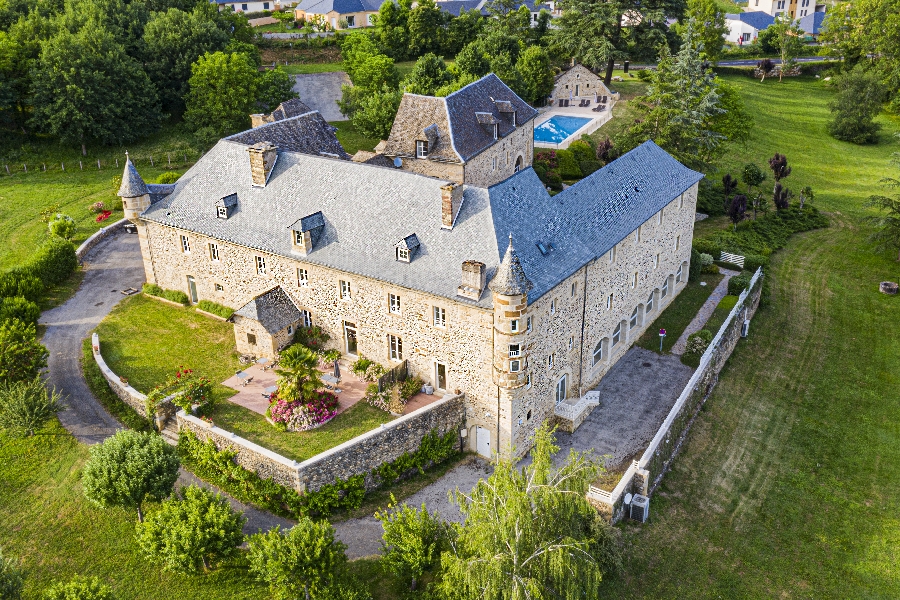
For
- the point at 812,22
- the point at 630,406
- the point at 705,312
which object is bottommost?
the point at 630,406

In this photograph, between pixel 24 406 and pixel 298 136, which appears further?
pixel 298 136

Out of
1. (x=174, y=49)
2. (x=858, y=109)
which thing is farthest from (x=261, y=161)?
(x=858, y=109)

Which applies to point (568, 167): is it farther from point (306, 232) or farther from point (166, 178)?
point (306, 232)

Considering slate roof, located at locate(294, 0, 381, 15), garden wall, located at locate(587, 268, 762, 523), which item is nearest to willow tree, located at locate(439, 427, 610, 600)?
garden wall, located at locate(587, 268, 762, 523)

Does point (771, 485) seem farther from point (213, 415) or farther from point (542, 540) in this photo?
point (213, 415)

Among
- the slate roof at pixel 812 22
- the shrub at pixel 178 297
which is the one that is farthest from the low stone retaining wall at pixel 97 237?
the slate roof at pixel 812 22

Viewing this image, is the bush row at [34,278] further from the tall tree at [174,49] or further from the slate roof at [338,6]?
the slate roof at [338,6]

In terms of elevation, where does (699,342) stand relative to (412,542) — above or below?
below

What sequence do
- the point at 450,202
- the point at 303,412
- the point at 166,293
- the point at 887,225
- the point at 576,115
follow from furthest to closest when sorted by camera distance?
the point at 576,115
the point at 887,225
the point at 166,293
the point at 450,202
the point at 303,412
